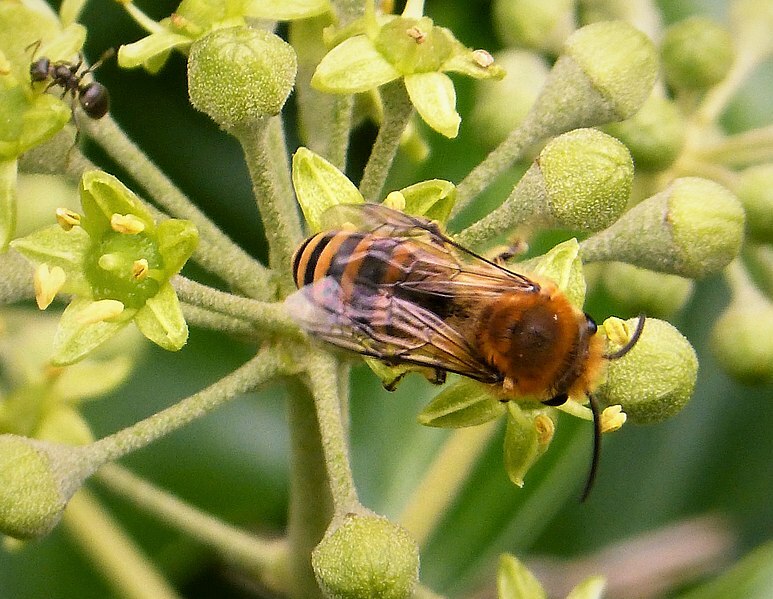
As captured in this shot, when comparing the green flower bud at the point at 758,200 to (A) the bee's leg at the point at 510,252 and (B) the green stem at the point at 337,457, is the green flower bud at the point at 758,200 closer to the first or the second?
(A) the bee's leg at the point at 510,252

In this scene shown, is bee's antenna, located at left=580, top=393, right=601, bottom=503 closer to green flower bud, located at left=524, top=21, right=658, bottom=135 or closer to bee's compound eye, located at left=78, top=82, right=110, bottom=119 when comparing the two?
green flower bud, located at left=524, top=21, right=658, bottom=135

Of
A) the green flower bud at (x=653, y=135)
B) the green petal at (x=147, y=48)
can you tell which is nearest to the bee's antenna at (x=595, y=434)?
the green flower bud at (x=653, y=135)

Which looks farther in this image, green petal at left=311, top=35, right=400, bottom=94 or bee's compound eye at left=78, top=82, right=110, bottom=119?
bee's compound eye at left=78, top=82, right=110, bottom=119

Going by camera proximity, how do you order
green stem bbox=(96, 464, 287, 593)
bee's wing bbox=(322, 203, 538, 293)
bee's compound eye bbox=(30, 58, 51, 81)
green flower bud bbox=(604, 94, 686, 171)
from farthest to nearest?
green flower bud bbox=(604, 94, 686, 171) → green stem bbox=(96, 464, 287, 593) → bee's compound eye bbox=(30, 58, 51, 81) → bee's wing bbox=(322, 203, 538, 293)

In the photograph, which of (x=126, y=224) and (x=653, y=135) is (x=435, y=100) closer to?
(x=126, y=224)

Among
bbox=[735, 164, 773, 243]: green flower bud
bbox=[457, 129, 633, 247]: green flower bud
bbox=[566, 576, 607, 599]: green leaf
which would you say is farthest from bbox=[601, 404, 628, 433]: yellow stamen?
bbox=[735, 164, 773, 243]: green flower bud

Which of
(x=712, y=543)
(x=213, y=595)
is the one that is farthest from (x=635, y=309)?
(x=213, y=595)

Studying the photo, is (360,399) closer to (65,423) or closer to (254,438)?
(254,438)
